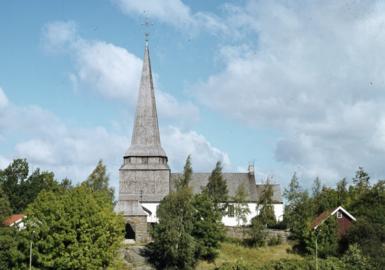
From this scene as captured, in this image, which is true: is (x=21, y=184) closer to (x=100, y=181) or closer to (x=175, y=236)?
(x=100, y=181)

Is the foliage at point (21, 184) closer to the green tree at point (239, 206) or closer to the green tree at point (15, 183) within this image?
the green tree at point (15, 183)

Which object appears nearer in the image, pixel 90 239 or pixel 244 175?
pixel 90 239

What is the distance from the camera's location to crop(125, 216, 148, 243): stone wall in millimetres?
54062

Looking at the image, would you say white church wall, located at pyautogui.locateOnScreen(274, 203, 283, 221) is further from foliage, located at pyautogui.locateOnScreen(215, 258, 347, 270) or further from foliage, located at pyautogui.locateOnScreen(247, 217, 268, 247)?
foliage, located at pyautogui.locateOnScreen(215, 258, 347, 270)

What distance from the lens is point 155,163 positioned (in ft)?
224

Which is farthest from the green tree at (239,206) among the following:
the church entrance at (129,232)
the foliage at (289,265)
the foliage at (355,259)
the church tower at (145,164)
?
the foliage at (355,259)

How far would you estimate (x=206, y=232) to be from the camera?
48656 millimetres

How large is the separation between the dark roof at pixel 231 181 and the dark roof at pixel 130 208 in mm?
14403

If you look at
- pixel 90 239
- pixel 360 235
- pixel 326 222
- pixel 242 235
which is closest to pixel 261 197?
pixel 242 235

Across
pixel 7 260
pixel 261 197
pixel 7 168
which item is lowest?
pixel 7 260

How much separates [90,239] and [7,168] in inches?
1172

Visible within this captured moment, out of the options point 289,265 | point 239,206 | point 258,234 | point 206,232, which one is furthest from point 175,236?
point 239,206

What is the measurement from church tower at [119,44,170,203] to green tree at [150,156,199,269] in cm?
1817

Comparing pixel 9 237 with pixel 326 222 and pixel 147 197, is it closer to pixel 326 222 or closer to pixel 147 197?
pixel 147 197
